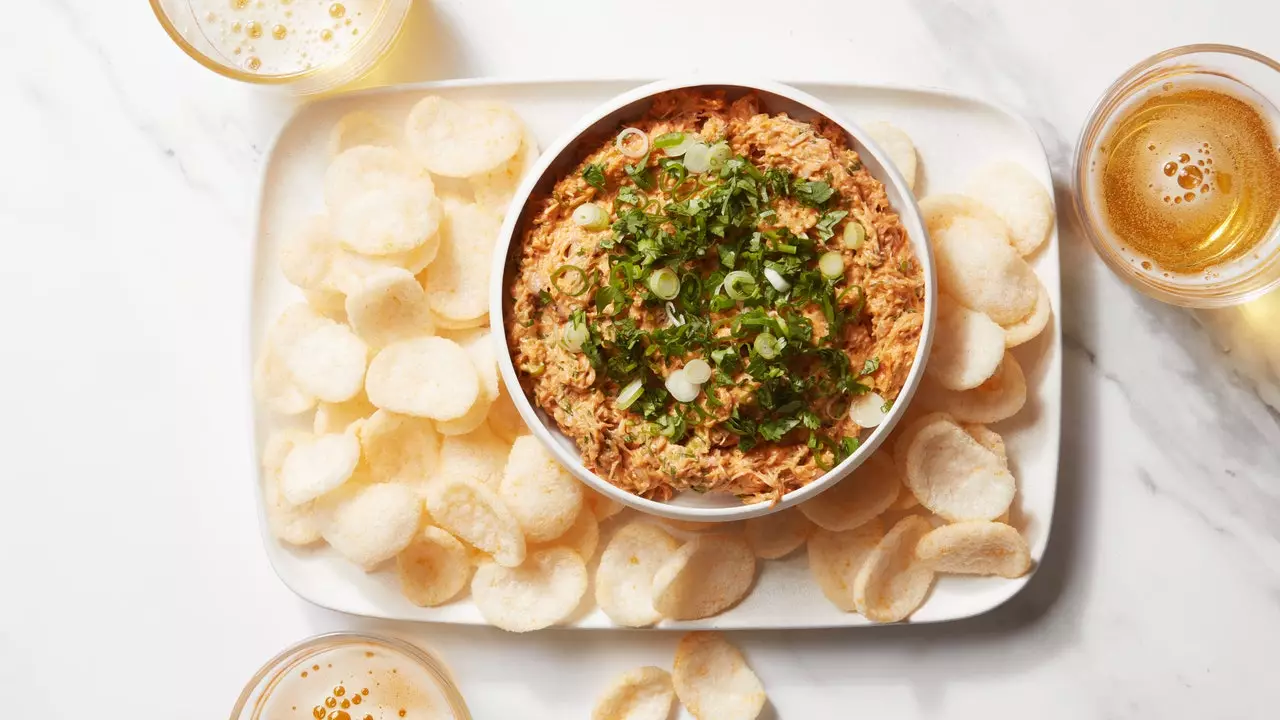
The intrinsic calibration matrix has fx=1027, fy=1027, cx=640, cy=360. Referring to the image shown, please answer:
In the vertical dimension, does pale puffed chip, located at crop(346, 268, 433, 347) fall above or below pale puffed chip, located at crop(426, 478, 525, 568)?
above

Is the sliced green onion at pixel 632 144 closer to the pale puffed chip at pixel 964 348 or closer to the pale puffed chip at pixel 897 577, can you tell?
the pale puffed chip at pixel 964 348

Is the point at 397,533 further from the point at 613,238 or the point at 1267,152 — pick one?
the point at 1267,152

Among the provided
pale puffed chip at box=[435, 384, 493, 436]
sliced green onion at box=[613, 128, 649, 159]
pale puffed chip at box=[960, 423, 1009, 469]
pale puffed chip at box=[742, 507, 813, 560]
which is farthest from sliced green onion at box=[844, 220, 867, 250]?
pale puffed chip at box=[435, 384, 493, 436]

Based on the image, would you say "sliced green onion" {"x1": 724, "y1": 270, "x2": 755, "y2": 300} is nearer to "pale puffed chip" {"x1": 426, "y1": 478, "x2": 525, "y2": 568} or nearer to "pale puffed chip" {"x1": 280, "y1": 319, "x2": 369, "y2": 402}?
"pale puffed chip" {"x1": 426, "y1": 478, "x2": 525, "y2": 568}

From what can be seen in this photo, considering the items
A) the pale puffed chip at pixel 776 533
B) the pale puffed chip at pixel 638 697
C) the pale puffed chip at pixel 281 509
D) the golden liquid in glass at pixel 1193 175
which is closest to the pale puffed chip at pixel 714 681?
the pale puffed chip at pixel 638 697

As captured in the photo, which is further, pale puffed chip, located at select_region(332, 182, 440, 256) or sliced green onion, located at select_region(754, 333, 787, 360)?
pale puffed chip, located at select_region(332, 182, 440, 256)

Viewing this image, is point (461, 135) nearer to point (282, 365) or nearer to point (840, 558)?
point (282, 365)
